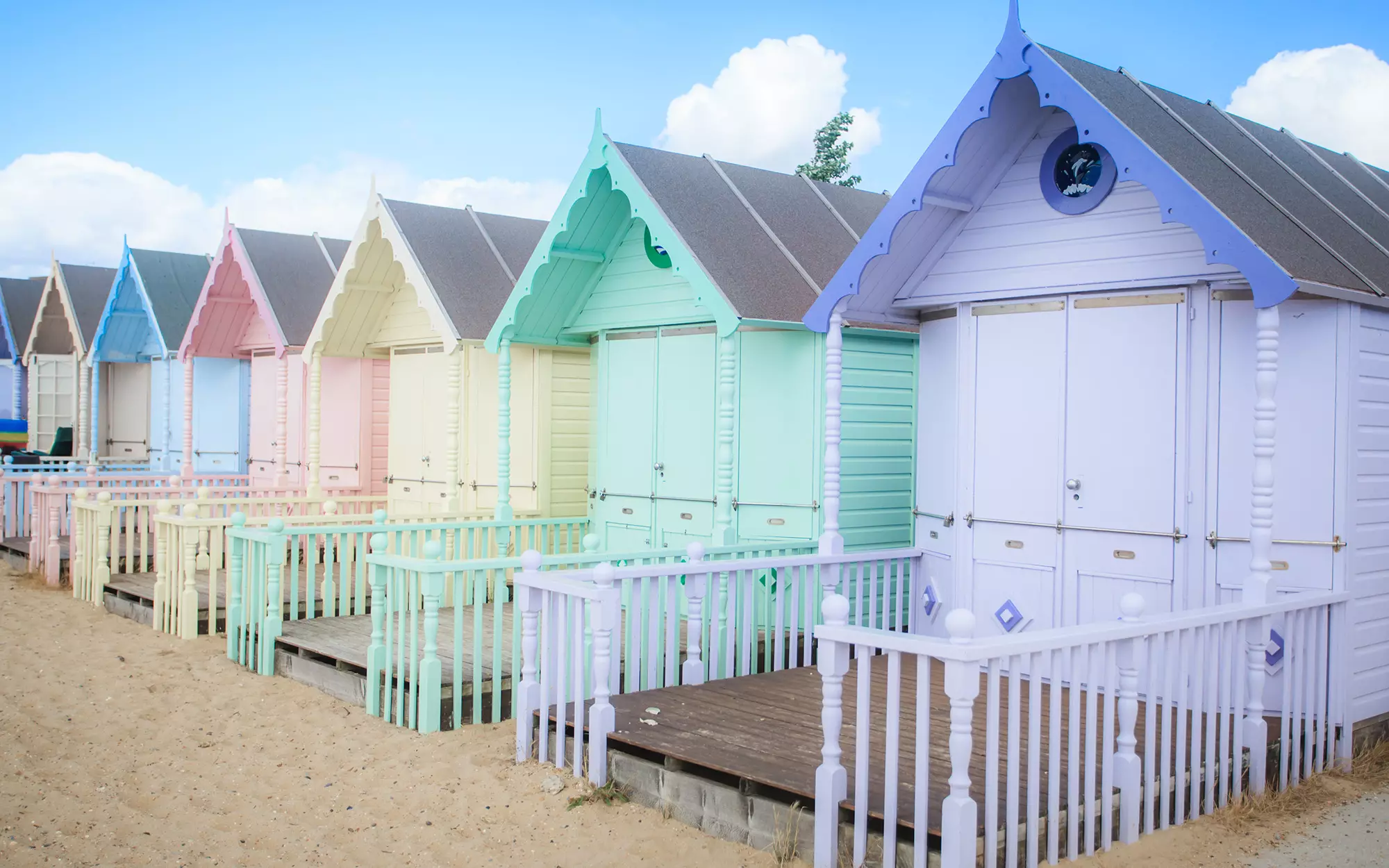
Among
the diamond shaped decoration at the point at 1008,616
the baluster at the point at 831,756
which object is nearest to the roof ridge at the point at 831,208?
Result: the diamond shaped decoration at the point at 1008,616

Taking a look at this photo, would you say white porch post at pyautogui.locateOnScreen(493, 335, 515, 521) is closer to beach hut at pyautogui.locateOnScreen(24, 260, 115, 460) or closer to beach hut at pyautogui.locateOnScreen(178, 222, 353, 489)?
beach hut at pyautogui.locateOnScreen(178, 222, 353, 489)

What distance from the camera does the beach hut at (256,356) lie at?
15.8m

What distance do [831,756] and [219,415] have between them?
51.5 ft

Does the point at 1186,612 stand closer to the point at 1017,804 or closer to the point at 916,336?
the point at 1017,804

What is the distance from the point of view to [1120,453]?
763 centimetres

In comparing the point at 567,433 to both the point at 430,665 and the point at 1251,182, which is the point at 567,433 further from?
the point at 1251,182

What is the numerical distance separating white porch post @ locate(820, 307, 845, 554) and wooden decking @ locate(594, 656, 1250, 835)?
1.10m

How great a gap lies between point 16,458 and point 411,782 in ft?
65.4

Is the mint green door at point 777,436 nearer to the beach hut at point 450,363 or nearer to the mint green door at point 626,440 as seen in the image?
the mint green door at point 626,440

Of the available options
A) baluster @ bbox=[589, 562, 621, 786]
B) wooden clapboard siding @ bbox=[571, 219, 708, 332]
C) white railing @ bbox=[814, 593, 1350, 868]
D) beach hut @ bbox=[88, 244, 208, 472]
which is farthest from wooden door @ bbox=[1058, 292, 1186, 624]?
beach hut @ bbox=[88, 244, 208, 472]

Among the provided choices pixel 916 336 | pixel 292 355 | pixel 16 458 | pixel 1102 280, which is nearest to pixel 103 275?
pixel 16 458

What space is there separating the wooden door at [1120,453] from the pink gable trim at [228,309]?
439 inches

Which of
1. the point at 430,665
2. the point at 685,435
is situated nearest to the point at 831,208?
the point at 685,435

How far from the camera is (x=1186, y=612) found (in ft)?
20.1
